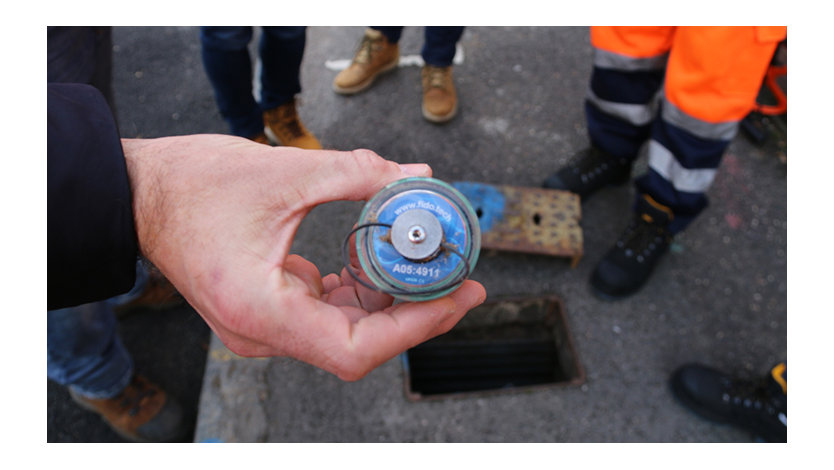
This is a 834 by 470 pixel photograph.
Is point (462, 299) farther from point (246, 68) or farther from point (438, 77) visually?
point (438, 77)

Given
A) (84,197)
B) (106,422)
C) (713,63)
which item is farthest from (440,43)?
(106,422)

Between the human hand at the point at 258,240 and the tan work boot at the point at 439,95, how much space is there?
204 cm

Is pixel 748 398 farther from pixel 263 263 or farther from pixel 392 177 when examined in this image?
pixel 263 263

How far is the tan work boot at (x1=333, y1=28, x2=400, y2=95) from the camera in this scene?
11.1ft

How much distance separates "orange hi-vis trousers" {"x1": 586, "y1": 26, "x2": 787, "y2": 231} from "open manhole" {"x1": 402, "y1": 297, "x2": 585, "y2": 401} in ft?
2.96

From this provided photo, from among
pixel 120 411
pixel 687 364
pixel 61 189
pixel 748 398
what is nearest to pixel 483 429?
pixel 687 364

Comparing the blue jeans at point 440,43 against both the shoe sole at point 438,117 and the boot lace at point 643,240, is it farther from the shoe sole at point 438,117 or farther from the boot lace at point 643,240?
the boot lace at point 643,240

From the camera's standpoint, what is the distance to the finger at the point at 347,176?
1180 millimetres

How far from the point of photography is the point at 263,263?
43.0 inches

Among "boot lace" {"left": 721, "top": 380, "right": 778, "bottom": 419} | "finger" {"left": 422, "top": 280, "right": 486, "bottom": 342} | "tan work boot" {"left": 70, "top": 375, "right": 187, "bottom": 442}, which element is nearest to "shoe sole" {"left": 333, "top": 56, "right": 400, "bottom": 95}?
"tan work boot" {"left": 70, "top": 375, "right": 187, "bottom": 442}

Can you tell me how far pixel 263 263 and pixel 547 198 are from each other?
1.99 meters

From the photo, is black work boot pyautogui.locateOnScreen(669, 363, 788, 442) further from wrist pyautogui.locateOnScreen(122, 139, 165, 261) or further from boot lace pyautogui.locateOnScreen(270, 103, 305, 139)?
boot lace pyautogui.locateOnScreen(270, 103, 305, 139)

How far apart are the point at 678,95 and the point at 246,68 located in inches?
81.8

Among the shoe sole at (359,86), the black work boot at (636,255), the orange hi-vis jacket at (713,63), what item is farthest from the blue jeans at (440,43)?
the black work boot at (636,255)
